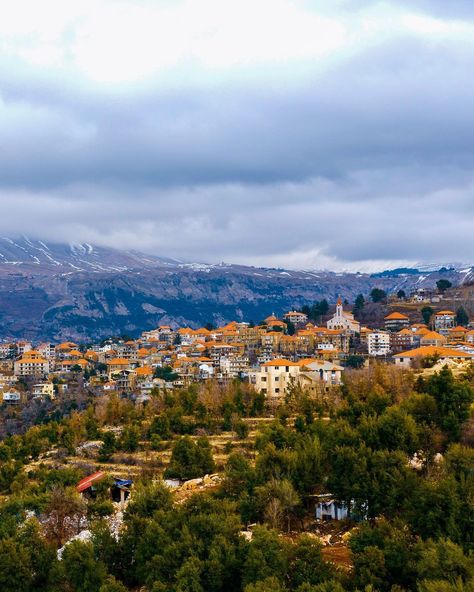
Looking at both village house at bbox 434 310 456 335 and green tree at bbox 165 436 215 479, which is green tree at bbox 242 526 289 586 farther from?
village house at bbox 434 310 456 335

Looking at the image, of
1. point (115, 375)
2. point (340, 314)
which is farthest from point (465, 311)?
point (115, 375)

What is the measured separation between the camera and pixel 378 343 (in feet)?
240

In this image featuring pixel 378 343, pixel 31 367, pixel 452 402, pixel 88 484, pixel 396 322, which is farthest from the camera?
pixel 31 367

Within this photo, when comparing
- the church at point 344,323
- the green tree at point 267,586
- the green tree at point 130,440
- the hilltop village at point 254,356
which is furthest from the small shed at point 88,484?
the church at point 344,323

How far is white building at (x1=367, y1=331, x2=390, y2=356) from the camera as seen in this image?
7162cm

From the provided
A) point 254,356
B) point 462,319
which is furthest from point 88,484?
point 462,319

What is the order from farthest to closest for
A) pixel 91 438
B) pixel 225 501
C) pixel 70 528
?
pixel 91 438
pixel 70 528
pixel 225 501

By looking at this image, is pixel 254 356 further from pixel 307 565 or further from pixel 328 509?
pixel 307 565

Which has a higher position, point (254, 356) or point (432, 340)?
point (432, 340)

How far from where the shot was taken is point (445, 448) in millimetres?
28750

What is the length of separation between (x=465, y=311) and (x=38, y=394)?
48663 mm

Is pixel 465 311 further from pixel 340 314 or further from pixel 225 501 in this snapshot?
pixel 225 501

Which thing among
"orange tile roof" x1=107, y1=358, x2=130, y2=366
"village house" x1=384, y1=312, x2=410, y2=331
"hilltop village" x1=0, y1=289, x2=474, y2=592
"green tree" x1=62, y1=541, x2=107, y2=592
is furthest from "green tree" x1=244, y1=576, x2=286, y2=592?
"village house" x1=384, y1=312, x2=410, y2=331

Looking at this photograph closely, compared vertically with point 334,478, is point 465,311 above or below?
above
